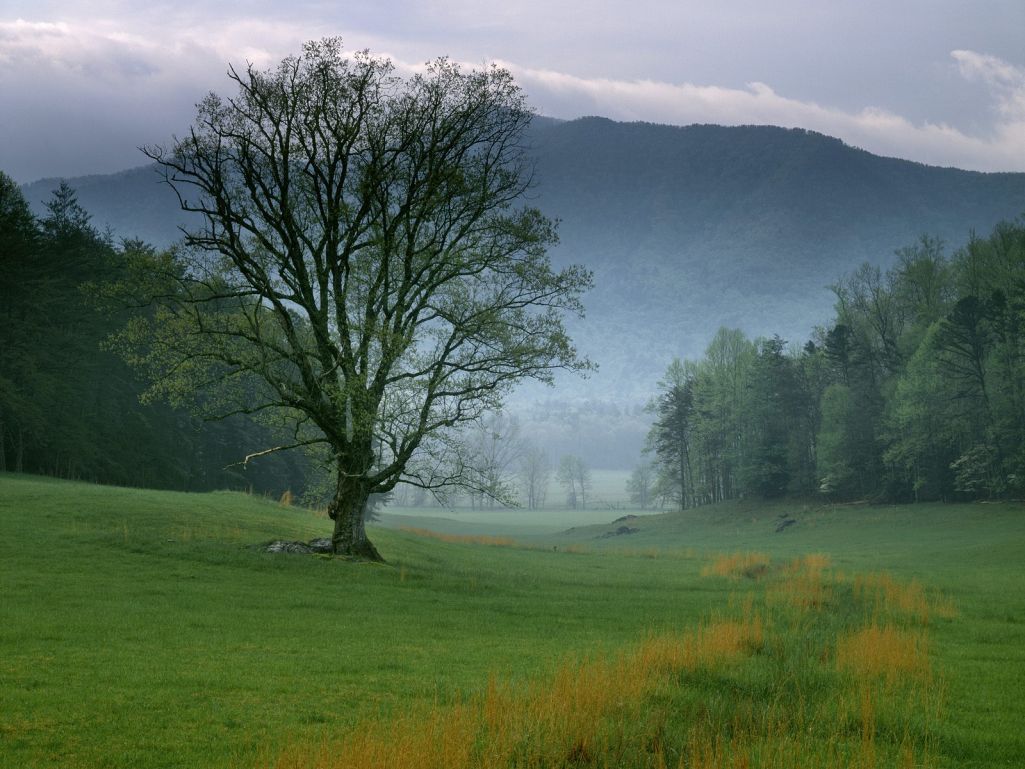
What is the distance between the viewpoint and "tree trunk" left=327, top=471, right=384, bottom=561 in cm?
2991

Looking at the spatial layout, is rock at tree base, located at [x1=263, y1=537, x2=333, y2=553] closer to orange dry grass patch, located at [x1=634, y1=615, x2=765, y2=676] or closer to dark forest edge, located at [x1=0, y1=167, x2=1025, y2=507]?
orange dry grass patch, located at [x1=634, y1=615, x2=765, y2=676]

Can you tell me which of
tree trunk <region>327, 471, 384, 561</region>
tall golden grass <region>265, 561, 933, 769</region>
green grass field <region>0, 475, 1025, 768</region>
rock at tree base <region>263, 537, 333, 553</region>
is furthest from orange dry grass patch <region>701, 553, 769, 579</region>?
tall golden grass <region>265, 561, 933, 769</region>

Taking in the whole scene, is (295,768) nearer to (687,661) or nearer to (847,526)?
(687,661)

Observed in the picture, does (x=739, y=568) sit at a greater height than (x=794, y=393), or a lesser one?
lesser

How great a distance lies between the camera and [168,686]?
1258 cm

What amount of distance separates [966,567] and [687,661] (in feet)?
102

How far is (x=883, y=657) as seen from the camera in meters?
15.1

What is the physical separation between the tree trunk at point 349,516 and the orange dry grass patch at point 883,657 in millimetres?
17723

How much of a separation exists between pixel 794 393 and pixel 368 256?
66.2 metres

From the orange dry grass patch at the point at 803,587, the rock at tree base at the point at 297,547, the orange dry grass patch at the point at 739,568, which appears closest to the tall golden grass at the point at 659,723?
the orange dry grass patch at the point at 803,587

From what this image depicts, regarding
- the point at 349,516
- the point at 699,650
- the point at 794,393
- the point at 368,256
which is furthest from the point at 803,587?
the point at 794,393

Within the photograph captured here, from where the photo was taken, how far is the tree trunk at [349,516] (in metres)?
29.9

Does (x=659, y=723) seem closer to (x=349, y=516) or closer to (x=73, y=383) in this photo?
(x=349, y=516)

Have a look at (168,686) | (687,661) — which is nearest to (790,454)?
(687,661)
